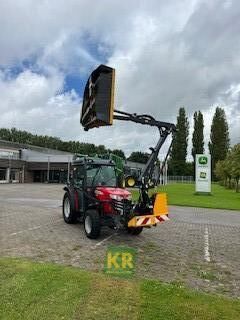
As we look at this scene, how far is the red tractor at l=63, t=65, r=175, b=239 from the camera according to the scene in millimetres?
8992

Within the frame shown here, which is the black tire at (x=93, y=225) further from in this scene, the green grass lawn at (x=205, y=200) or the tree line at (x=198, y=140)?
the tree line at (x=198, y=140)

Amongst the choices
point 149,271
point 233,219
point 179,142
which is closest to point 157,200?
point 149,271

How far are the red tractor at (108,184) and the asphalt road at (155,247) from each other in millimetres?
625

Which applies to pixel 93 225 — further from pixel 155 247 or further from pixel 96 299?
pixel 96 299

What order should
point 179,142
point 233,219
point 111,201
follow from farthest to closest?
point 179,142 → point 233,219 → point 111,201

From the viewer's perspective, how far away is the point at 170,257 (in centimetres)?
888

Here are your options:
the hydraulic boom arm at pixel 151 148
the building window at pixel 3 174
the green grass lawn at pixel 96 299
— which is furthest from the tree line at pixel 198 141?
the green grass lawn at pixel 96 299

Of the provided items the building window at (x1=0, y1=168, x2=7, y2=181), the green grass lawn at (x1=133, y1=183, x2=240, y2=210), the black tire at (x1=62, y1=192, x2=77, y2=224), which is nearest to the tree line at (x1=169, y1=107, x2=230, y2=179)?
the building window at (x1=0, y1=168, x2=7, y2=181)

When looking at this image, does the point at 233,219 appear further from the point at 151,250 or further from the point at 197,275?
the point at 197,275

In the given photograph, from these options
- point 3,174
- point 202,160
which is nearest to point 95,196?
point 202,160

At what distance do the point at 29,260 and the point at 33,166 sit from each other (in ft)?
197

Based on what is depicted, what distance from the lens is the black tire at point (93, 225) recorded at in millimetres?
10484

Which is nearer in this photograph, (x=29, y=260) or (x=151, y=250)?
(x=29, y=260)

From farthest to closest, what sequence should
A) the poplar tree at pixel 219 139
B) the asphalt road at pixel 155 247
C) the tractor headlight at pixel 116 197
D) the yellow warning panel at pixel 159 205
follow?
1. the poplar tree at pixel 219 139
2. the tractor headlight at pixel 116 197
3. the yellow warning panel at pixel 159 205
4. the asphalt road at pixel 155 247
